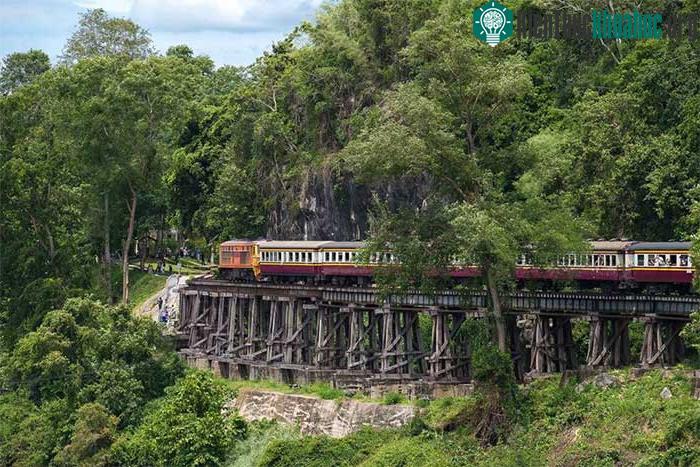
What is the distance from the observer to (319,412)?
191 ft

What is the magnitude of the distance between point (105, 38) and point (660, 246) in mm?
74306

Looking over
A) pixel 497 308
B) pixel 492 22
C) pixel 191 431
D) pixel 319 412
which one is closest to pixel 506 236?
pixel 497 308

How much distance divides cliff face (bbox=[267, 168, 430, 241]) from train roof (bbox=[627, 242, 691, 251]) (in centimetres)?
1752

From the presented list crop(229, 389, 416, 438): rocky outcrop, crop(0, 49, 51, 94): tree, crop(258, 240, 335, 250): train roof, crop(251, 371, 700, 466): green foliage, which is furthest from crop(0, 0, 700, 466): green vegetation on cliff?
crop(0, 49, 51, 94): tree

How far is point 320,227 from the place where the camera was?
76625 mm

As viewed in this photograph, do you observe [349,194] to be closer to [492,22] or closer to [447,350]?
[492,22]

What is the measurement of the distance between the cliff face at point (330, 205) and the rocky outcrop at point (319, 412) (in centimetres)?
1365

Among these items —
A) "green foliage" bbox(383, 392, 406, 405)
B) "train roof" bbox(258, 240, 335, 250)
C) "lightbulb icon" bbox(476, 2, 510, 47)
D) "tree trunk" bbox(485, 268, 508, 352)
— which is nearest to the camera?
"tree trunk" bbox(485, 268, 508, 352)

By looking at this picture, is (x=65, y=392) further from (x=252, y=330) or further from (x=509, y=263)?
(x=509, y=263)

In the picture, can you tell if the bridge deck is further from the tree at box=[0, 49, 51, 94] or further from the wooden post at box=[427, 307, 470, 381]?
the tree at box=[0, 49, 51, 94]

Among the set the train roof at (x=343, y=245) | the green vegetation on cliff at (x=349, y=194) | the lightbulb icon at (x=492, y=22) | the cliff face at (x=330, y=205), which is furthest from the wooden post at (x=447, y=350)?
the lightbulb icon at (x=492, y=22)

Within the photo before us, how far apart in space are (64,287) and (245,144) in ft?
44.5

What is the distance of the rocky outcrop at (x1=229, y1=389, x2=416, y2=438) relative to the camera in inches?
2190

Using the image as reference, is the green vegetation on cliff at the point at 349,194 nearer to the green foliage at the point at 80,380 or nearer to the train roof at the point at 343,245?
the green foliage at the point at 80,380
